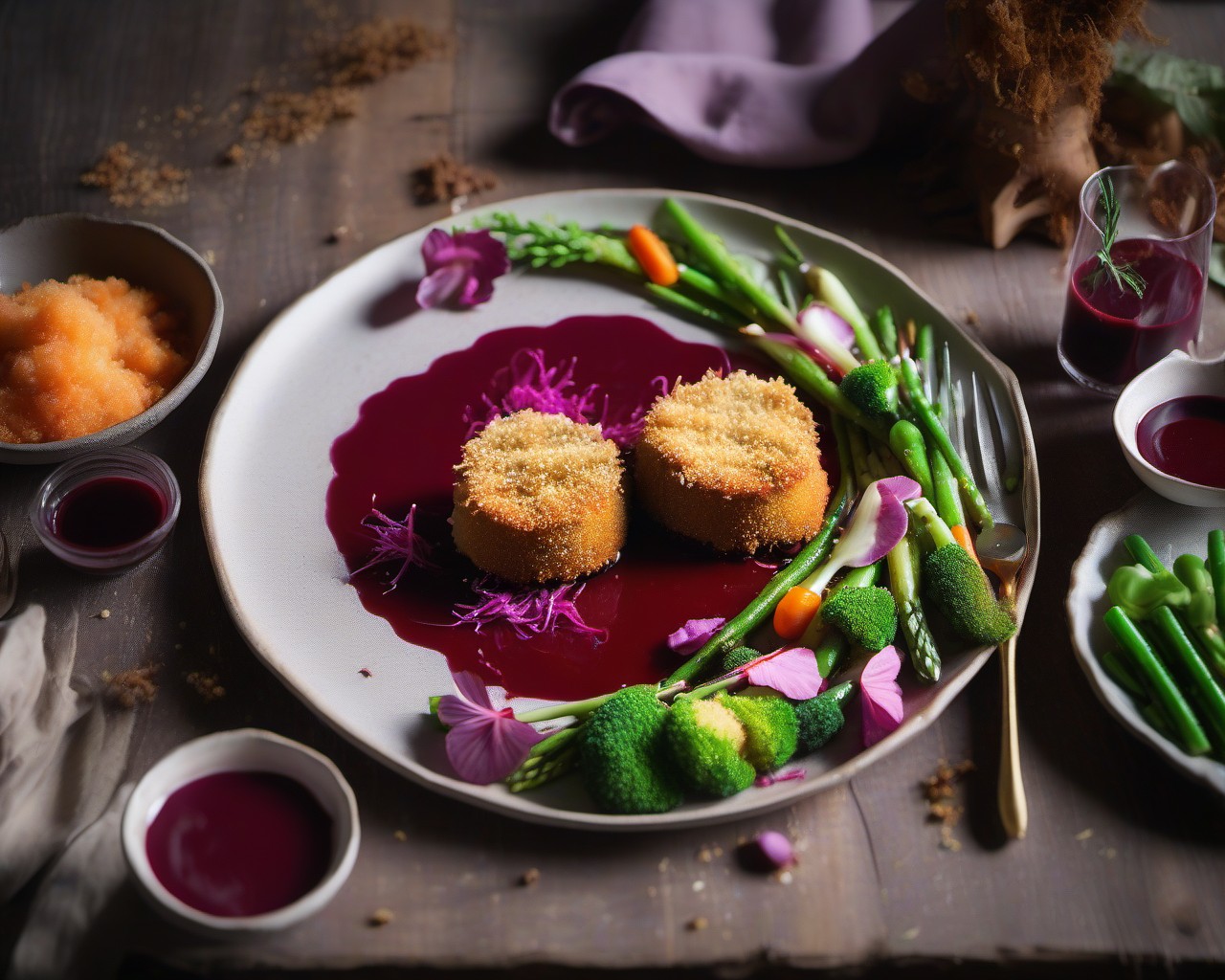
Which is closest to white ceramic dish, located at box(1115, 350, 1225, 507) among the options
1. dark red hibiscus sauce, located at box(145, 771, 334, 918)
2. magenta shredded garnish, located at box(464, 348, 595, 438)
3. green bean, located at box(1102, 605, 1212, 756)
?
green bean, located at box(1102, 605, 1212, 756)

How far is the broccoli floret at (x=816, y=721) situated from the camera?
125 inches

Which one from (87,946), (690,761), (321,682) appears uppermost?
(690,761)

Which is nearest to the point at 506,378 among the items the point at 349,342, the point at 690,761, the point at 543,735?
the point at 349,342

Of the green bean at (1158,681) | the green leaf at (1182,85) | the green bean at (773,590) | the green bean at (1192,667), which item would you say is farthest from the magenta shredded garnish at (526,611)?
the green leaf at (1182,85)

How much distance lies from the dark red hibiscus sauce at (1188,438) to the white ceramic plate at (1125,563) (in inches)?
4.5

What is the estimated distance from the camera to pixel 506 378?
428cm

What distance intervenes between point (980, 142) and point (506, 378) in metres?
2.11

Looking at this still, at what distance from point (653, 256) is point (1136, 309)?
5.78ft

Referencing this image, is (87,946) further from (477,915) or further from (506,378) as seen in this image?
(506,378)

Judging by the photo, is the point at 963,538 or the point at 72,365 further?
the point at 72,365

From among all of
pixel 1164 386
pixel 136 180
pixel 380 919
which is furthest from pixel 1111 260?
pixel 136 180

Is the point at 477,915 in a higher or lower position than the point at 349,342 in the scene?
A: lower

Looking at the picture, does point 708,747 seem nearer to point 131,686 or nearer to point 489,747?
point 489,747

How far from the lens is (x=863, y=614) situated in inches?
132
